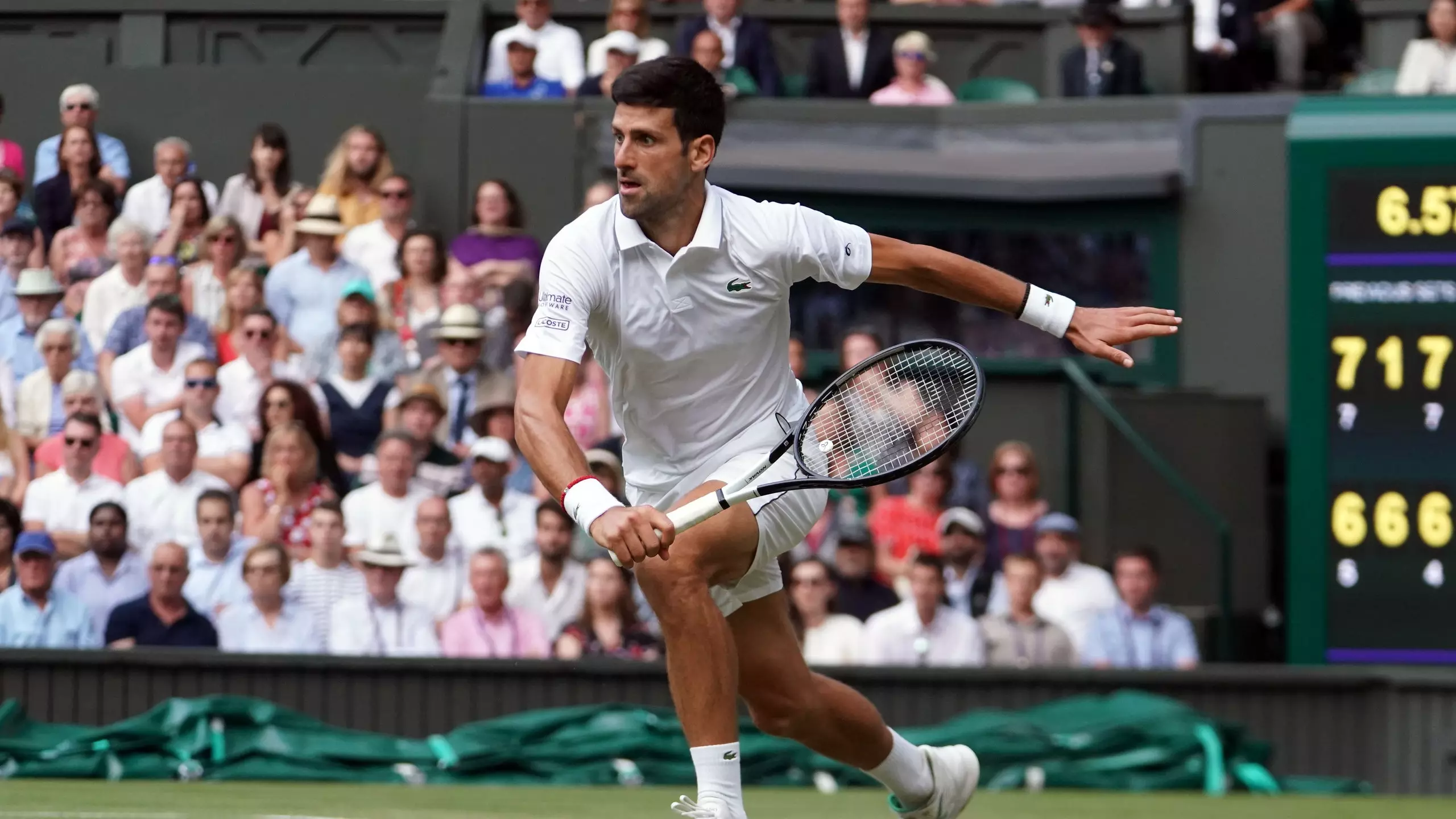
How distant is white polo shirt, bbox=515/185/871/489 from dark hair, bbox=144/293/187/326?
573 centimetres

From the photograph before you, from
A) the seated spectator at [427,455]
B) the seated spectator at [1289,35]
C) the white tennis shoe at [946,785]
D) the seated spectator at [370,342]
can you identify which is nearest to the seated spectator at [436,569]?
the seated spectator at [427,455]

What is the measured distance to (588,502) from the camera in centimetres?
497

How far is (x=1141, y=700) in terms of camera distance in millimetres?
9281

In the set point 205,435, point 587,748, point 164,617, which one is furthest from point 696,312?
point 205,435

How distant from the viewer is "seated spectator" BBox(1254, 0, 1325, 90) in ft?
42.7

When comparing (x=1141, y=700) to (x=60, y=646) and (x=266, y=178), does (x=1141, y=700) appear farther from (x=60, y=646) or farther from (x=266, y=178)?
(x=266, y=178)

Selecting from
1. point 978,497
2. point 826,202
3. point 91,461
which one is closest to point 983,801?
point 978,497

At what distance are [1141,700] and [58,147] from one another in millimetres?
6536

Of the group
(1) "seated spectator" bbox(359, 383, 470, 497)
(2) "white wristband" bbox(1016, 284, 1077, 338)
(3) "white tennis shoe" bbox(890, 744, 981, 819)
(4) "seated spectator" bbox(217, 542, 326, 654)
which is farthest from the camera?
(1) "seated spectator" bbox(359, 383, 470, 497)

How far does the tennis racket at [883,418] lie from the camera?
541cm

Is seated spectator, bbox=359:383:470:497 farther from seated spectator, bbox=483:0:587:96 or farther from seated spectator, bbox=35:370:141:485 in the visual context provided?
seated spectator, bbox=483:0:587:96

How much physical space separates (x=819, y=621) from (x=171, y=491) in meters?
2.89

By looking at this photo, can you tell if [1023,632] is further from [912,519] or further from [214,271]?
[214,271]

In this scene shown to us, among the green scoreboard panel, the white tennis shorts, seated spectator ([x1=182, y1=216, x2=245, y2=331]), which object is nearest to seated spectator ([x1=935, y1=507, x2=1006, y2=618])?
the green scoreboard panel
